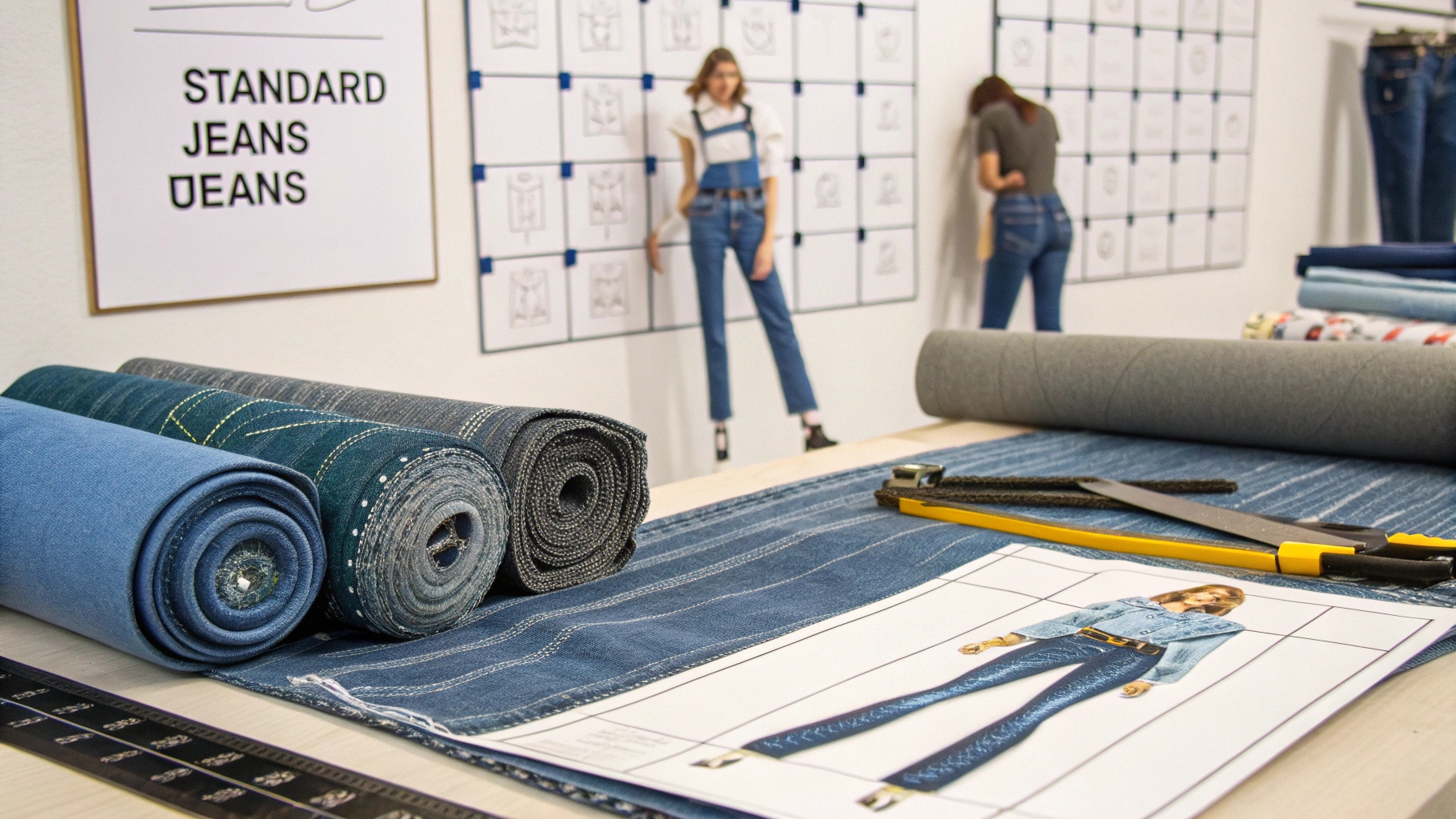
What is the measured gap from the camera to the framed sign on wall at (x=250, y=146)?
2635mm

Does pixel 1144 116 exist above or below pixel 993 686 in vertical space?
above

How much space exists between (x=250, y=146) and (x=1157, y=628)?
2494 millimetres

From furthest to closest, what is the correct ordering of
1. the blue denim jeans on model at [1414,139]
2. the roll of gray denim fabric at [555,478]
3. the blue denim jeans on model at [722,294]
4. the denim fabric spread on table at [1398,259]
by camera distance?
the blue denim jeans on model at [1414,139], the blue denim jeans on model at [722,294], the denim fabric spread on table at [1398,259], the roll of gray denim fabric at [555,478]

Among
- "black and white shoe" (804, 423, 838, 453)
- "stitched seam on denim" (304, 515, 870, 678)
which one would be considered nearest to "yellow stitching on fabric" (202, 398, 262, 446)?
"stitched seam on denim" (304, 515, 870, 678)

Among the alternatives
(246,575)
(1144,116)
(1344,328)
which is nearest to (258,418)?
(246,575)

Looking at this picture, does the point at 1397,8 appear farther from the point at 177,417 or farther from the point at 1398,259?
the point at 177,417

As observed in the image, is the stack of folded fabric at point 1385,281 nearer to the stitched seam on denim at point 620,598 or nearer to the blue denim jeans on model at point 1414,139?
the stitched seam on denim at point 620,598

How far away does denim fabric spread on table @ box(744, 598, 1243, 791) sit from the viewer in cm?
73

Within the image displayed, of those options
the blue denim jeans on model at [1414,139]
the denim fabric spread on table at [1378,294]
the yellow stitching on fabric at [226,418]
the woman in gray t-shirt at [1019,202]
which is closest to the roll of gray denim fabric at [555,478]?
the yellow stitching on fabric at [226,418]

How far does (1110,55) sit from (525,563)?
190 inches

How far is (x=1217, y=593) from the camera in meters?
1.02

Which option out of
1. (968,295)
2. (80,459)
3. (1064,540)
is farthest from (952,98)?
(80,459)

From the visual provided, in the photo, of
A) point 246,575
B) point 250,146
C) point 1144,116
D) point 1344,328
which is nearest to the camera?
point 246,575

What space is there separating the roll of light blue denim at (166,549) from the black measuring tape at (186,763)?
0.22 ft
